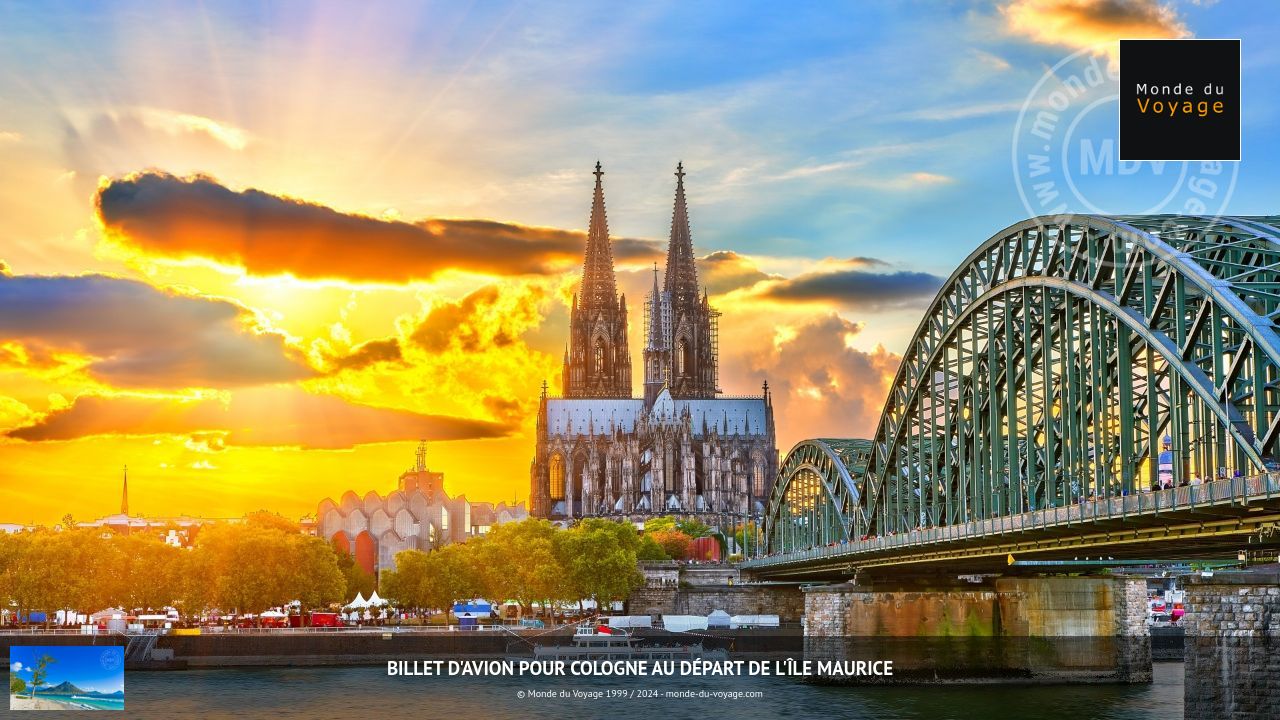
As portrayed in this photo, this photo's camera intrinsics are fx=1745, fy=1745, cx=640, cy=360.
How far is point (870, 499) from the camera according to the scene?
364 feet

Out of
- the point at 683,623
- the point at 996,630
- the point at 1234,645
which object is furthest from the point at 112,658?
the point at 683,623

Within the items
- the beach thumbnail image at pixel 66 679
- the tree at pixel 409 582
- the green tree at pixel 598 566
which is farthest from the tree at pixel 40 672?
the green tree at pixel 598 566

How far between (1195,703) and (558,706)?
130 ft

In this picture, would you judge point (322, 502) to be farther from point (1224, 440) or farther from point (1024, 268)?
point (1224, 440)

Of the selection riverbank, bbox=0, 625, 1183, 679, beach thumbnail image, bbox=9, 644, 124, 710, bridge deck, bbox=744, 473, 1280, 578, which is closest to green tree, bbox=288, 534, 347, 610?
riverbank, bbox=0, 625, 1183, 679

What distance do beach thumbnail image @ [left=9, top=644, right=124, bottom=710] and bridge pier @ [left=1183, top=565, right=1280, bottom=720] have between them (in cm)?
5446

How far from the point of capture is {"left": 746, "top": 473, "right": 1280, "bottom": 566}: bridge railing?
169 ft

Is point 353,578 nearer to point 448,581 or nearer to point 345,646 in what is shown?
point 448,581

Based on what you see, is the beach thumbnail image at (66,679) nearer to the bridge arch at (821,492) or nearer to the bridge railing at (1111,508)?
the bridge railing at (1111,508)

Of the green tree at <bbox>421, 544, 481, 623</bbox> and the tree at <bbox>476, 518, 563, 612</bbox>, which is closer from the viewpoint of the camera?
the tree at <bbox>476, 518, 563, 612</bbox>

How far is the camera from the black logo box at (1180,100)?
5638 cm

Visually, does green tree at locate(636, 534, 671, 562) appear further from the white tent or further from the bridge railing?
the bridge railing

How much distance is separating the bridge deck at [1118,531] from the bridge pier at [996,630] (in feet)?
12.8

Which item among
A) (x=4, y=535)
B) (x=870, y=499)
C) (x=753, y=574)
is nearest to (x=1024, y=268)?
(x=870, y=499)
